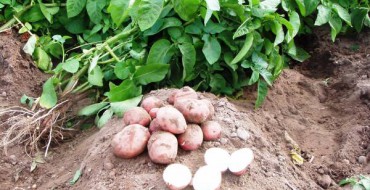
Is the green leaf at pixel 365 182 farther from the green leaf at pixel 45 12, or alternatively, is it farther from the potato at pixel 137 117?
the green leaf at pixel 45 12

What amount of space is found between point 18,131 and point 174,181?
0.85 metres

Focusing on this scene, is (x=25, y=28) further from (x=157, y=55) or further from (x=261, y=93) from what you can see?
(x=261, y=93)

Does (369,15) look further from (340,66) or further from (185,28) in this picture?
(185,28)

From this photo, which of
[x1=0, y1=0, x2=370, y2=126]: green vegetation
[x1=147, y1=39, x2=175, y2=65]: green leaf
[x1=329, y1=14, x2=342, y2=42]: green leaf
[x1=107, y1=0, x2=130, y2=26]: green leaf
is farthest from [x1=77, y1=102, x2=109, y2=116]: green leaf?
[x1=329, y1=14, x2=342, y2=42]: green leaf

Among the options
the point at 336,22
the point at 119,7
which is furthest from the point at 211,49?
the point at 336,22

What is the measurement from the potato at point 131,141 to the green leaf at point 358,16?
4.88 ft

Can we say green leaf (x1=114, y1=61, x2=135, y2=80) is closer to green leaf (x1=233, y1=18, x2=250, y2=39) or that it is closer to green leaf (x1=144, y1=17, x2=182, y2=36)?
green leaf (x1=144, y1=17, x2=182, y2=36)

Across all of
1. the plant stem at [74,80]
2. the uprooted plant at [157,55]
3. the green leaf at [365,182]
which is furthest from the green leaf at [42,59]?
the green leaf at [365,182]

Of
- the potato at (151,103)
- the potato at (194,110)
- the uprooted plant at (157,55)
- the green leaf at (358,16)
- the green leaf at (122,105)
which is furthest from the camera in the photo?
the green leaf at (358,16)

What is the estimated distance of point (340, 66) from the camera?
8.61ft

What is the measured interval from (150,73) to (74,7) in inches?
25.0

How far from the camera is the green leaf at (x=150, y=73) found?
2.16m

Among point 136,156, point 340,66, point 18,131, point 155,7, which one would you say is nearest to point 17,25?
point 18,131

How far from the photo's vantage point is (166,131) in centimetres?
171
